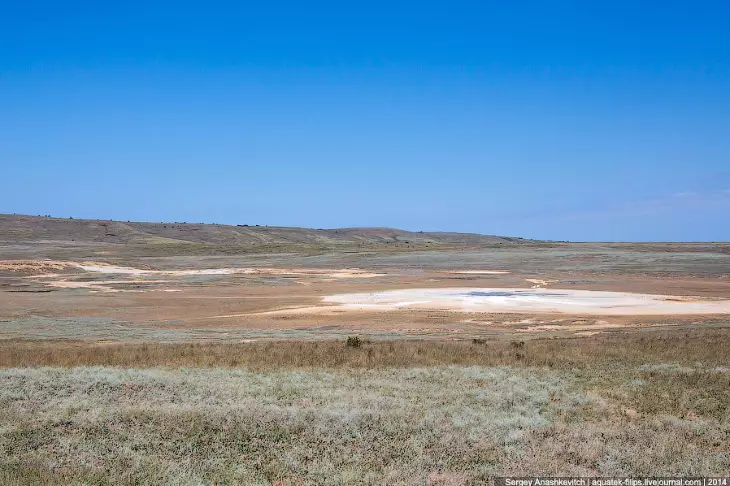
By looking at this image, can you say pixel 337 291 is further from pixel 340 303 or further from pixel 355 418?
pixel 355 418

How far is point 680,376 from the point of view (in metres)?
15.4

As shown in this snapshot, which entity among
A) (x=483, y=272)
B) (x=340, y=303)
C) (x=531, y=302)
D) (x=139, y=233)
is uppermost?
(x=139, y=233)

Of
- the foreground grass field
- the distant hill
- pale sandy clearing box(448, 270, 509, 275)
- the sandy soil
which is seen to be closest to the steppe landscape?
the foreground grass field

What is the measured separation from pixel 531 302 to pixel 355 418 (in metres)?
38.7

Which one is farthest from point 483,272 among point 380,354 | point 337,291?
point 380,354

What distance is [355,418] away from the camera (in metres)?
11.0

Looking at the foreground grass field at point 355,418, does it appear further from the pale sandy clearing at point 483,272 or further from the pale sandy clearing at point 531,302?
the pale sandy clearing at point 483,272

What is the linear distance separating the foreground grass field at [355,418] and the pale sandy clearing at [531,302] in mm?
23817

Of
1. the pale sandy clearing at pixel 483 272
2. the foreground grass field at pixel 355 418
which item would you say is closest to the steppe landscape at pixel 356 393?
the foreground grass field at pixel 355 418

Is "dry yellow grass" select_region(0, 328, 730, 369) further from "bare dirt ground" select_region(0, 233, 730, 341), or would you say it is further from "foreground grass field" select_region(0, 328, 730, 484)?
"bare dirt ground" select_region(0, 233, 730, 341)

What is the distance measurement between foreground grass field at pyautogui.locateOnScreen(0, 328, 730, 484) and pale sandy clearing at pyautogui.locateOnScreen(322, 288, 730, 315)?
2382cm

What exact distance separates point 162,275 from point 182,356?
5980 cm

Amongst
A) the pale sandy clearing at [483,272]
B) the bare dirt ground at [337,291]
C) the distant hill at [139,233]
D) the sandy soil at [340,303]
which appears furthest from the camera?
the distant hill at [139,233]

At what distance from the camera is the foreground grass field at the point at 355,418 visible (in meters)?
8.57
